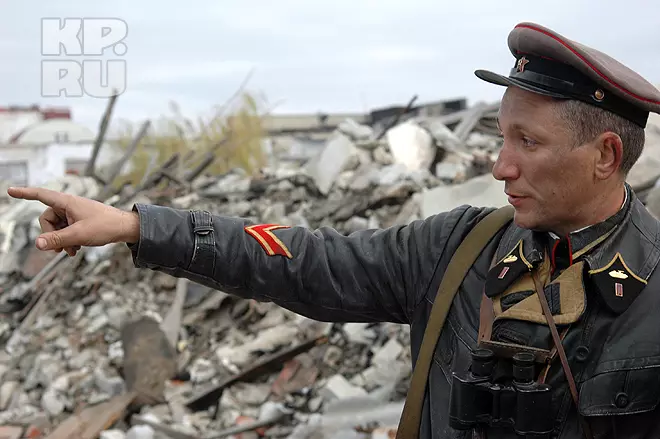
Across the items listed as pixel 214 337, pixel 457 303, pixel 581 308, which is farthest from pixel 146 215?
pixel 214 337

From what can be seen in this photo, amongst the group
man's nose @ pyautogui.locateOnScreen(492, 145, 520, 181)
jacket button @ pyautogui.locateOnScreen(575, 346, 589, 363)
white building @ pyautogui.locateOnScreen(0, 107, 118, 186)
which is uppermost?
man's nose @ pyautogui.locateOnScreen(492, 145, 520, 181)

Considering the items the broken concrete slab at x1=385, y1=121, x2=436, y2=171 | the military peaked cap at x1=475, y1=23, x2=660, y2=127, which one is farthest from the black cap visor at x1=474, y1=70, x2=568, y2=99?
the broken concrete slab at x1=385, y1=121, x2=436, y2=171

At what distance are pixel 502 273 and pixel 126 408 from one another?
16.2 feet

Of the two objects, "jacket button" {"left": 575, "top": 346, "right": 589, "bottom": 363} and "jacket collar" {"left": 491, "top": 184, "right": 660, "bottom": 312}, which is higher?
"jacket collar" {"left": 491, "top": 184, "right": 660, "bottom": 312}

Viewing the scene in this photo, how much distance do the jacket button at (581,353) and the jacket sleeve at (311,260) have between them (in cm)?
47

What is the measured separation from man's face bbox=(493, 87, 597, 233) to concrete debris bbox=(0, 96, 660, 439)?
3557 mm

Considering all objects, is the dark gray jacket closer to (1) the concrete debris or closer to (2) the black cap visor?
(2) the black cap visor

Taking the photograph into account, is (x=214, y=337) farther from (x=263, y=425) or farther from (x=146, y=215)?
(x=146, y=215)

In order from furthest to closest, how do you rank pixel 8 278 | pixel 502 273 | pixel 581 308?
1. pixel 8 278
2. pixel 502 273
3. pixel 581 308

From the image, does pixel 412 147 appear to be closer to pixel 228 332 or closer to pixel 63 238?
pixel 228 332

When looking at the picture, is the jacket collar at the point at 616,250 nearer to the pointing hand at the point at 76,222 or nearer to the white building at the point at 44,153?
the pointing hand at the point at 76,222

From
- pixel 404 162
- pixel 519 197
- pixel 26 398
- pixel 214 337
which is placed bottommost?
pixel 26 398

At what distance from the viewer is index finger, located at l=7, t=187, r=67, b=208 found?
1844 mm

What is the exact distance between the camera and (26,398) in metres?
6.80
